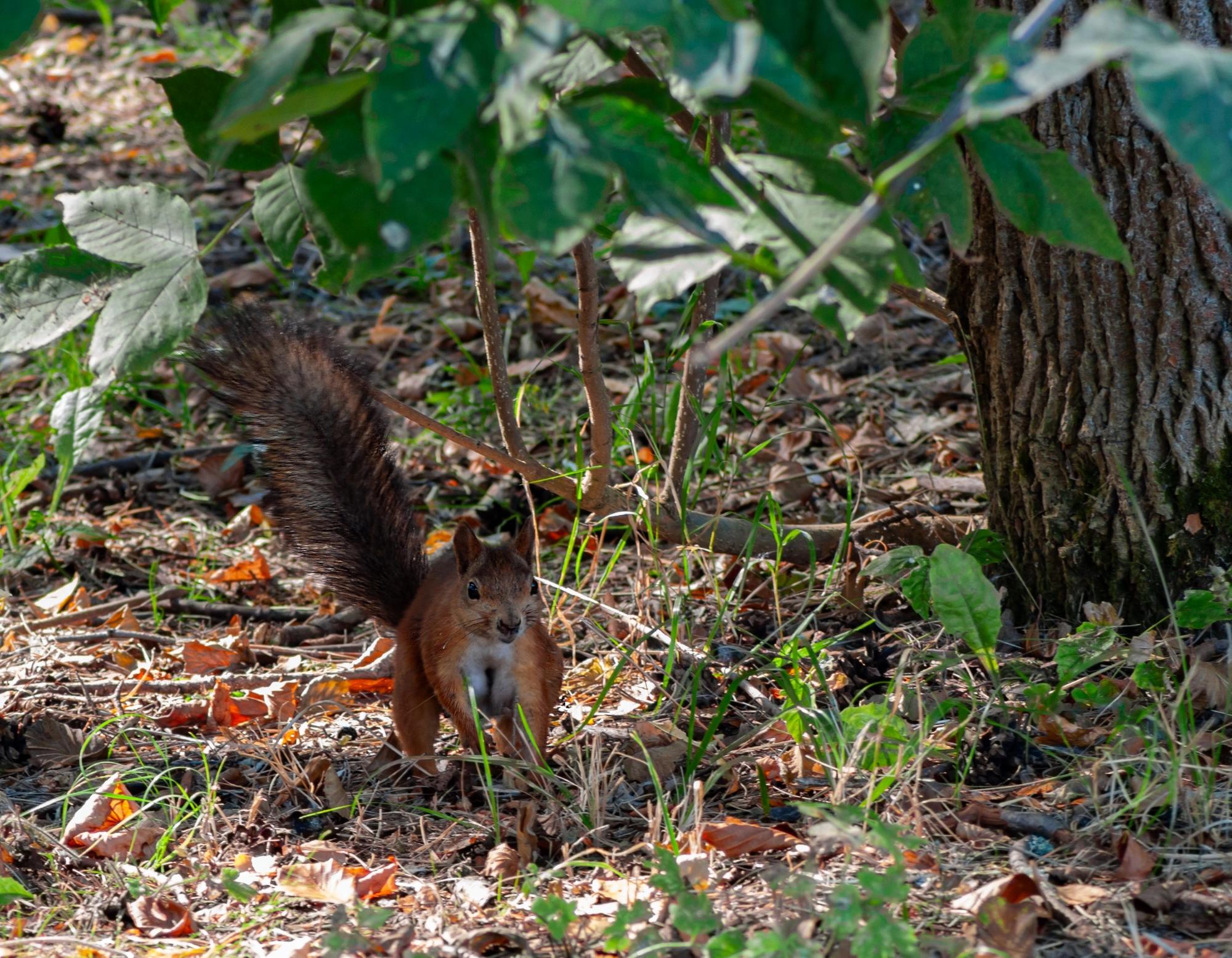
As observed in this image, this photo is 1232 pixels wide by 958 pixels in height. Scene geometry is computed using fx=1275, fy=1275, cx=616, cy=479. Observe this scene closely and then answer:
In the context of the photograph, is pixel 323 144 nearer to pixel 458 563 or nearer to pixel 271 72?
pixel 271 72

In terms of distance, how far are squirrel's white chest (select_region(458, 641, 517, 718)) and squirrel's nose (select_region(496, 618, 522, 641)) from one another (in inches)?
2.0

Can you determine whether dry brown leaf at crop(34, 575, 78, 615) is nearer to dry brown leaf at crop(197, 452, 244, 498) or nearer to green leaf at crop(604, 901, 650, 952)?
dry brown leaf at crop(197, 452, 244, 498)

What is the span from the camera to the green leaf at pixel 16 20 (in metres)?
1.17

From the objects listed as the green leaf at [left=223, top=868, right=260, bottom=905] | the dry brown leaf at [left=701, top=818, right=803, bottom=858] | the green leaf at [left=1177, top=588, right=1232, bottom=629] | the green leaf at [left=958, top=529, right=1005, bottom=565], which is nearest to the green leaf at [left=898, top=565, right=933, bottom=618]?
the green leaf at [left=958, top=529, right=1005, bottom=565]

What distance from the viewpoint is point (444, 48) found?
101cm

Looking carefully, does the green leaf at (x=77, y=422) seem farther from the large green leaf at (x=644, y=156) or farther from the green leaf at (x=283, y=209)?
the large green leaf at (x=644, y=156)

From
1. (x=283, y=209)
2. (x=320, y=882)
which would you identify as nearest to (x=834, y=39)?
(x=283, y=209)

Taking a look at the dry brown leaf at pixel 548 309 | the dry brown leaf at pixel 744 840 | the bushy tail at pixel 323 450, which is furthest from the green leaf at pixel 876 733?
the dry brown leaf at pixel 548 309

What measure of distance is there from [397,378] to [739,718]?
2218 mm

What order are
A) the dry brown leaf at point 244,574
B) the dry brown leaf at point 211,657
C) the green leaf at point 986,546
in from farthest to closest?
the dry brown leaf at point 244,574 → the dry brown leaf at point 211,657 → the green leaf at point 986,546

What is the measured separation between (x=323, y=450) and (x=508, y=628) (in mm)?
591

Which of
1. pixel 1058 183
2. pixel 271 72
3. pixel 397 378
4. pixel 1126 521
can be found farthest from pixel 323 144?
pixel 397 378

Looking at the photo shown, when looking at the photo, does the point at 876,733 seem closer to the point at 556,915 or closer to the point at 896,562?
the point at 896,562

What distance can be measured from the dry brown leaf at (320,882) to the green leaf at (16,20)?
1217 millimetres
